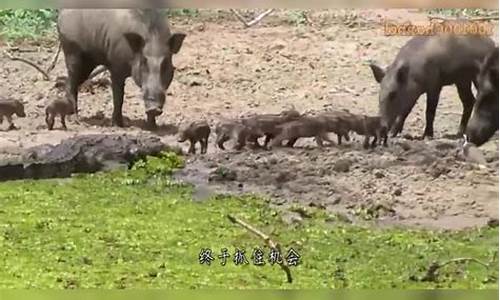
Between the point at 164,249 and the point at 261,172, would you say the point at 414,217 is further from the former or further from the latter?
the point at 164,249

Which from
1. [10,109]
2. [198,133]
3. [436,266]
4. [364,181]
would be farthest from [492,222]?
[10,109]

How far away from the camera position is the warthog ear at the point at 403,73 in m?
1.72

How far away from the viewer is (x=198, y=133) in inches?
67.5

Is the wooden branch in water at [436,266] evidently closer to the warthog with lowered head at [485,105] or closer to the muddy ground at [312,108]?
the muddy ground at [312,108]

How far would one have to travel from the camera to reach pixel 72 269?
5.61 ft

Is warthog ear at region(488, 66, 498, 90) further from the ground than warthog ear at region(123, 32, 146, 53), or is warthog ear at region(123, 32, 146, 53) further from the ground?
warthog ear at region(123, 32, 146, 53)

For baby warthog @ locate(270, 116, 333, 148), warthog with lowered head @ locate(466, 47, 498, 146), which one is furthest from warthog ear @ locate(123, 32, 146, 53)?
warthog with lowered head @ locate(466, 47, 498, 146)

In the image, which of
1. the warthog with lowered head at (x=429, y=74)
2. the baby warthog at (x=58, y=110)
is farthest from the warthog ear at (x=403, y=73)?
the baby warthog at (x=58, y=110)

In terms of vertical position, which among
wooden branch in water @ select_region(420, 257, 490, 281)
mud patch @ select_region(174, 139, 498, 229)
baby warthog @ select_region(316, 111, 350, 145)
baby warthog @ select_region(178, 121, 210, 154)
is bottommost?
wooden branch in water @ select_region(420, 257, 490, 281)

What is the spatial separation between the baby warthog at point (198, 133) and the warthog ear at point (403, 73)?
387mm

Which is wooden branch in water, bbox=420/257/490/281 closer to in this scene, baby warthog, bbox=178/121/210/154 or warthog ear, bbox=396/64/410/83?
warthog ear, bbox=396/64/410/83

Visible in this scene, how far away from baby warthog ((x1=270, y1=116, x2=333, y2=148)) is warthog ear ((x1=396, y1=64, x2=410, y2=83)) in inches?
6.9

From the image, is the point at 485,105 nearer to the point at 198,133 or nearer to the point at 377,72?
the point at 377,72

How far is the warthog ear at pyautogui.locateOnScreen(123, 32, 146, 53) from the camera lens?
173 centimetres
